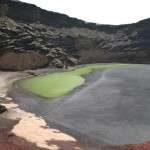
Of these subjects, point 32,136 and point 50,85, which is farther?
point 50,85

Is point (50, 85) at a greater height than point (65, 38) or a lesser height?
lesser

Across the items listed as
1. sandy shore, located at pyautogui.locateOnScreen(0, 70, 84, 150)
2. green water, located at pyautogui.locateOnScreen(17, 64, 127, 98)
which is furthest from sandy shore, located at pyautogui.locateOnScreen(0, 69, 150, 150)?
green water, located at pyautogui.locateOnScreen(17, 64, 127, 98)

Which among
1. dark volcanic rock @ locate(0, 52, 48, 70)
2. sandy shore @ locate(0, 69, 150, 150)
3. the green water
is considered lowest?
sandy shore @ locate(0, 69, 150, 150)

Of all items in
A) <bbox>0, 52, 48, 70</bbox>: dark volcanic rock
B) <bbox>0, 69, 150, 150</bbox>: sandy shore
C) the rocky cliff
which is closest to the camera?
<bbox>0, 69, 150, 150</bbox>: sandy shore

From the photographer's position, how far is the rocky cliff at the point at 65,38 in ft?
219

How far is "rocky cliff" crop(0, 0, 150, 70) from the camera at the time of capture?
66812mm

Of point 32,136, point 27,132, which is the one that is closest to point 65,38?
point 27,132

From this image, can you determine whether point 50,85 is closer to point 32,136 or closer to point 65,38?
point 32,136

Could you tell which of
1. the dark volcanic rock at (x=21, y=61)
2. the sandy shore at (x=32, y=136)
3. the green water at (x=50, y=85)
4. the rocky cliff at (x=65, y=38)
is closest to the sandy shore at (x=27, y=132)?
the sandy shore at (x=32, y=136)

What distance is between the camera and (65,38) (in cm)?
9200

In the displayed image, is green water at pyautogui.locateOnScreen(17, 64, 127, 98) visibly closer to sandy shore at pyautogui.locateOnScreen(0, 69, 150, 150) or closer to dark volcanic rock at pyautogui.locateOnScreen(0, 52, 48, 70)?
sandy shore at pyautogui.locateOnScreen(0, 69, 150, 150)

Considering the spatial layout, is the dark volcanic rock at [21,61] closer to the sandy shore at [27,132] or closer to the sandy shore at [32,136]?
the sandy shore at [27,132]

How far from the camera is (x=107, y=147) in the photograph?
22.7 m

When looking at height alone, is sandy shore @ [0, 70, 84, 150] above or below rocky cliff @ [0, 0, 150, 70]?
below
